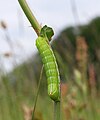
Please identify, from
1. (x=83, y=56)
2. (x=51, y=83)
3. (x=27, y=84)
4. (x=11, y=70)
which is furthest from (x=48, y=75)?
(x=27, y=84)

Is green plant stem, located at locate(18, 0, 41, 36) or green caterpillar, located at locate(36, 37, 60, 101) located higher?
green plant stem, located at locate(18, 0, 41, 36)

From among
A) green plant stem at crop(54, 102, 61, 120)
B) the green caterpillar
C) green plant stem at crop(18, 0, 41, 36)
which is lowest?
green plant stem at crop(54, 102, 61, 120)

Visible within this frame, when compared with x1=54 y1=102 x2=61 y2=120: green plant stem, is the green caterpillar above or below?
above

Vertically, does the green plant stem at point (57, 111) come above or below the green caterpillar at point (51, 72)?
below

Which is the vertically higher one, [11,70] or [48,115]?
[11,70]

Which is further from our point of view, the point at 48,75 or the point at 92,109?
the point at 92,109

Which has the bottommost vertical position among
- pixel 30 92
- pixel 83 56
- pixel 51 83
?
pixel 30 92

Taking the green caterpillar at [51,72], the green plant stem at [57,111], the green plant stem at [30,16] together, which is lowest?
the green plant stem at [57,111]

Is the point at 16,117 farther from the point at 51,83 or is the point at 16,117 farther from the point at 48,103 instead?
the point at 51,83

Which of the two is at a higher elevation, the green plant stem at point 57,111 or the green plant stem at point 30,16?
the green plant stem at point 30,16

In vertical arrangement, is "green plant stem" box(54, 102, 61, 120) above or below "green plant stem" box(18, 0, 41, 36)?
below

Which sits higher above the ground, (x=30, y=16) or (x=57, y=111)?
(x=30, y=16)
